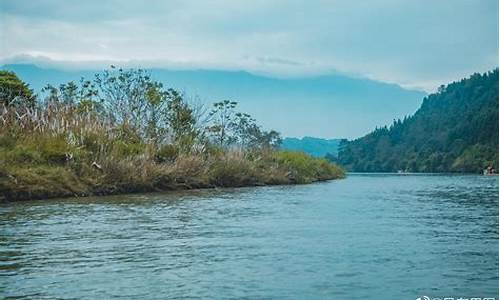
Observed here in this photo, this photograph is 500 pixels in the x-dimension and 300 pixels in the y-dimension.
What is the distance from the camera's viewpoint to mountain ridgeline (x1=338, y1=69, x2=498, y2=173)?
11238 centimetres

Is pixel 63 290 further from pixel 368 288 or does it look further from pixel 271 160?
pixel 271 160

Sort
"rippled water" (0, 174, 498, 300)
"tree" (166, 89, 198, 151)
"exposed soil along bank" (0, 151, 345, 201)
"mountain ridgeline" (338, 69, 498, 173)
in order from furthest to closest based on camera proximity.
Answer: "mountain ridgeline" (338, 69, 498, 173) → "tree" (166, 89, 198, 151) → "exposed soil along bank" (0, 151, 345, 201) → "rippled water" (0, 174, 498, 300)

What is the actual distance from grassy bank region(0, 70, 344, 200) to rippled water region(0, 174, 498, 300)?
21.0 ft

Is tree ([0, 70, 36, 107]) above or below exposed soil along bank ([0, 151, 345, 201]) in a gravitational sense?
above

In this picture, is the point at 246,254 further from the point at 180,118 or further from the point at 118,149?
the point at 180,118

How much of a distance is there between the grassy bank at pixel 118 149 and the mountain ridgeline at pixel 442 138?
6678 cm

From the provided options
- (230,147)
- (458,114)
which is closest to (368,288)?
(230,147)

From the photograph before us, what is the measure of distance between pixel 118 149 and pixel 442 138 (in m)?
118

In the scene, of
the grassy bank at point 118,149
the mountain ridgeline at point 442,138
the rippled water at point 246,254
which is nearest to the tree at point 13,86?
the grassy bank at point 118,149

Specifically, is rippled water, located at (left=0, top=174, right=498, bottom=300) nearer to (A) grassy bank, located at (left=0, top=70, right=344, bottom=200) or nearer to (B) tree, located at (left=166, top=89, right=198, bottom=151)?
(A) grassy bank, located at (left=0, top=70, right=344, bottom=200)

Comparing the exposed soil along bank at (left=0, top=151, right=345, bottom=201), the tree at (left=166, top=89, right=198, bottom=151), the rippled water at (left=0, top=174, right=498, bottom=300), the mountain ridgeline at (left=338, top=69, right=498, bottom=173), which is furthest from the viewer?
the mountain ridgeline at (left=338, top=69, right=498, bottom=173)

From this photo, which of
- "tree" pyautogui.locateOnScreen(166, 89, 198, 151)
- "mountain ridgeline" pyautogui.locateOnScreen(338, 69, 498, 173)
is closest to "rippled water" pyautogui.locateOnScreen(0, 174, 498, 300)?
"tree" pyautogui.locateOnScreen(166, 89, 198, 151)

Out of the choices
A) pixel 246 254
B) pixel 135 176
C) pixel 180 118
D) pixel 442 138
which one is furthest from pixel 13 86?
pixel 442 138

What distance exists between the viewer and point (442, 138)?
13838 centimetres
